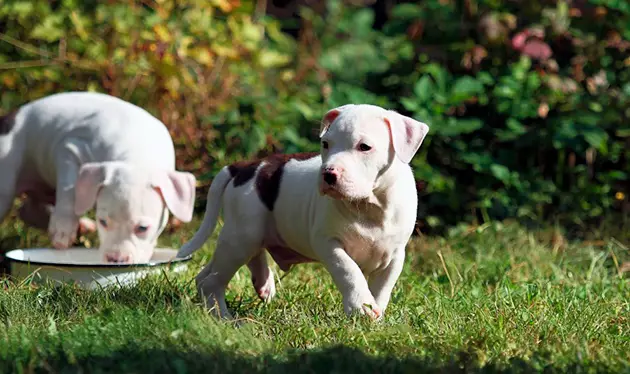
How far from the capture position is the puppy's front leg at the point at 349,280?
407 centimetres

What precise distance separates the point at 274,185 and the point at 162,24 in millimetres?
3326

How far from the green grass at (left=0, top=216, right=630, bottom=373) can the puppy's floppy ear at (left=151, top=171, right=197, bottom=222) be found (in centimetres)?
29

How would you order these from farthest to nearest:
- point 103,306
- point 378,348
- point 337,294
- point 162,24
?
point 162,24 < point 337,294 < point 103,306 < point 378,348

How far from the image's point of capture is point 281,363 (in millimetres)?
3449

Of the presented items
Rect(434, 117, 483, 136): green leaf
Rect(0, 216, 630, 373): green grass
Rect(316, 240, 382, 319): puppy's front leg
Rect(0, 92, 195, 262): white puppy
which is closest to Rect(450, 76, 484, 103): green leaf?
Rect(434, 117, 483, 136): green leaf

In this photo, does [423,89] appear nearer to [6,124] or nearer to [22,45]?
[6,124]

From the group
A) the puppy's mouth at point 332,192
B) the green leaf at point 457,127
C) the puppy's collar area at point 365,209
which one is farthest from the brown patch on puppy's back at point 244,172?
the green leaf at point 457,127

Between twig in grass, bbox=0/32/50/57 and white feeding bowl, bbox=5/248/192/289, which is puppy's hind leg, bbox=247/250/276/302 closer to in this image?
white feeding bowl, bbox=5/248/192/289

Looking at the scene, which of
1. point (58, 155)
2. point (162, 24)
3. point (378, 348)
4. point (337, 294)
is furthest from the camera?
point (162, 24)

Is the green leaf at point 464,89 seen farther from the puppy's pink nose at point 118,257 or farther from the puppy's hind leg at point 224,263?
the puppy's hind leg at point 224,263

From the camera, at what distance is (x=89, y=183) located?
217 inches

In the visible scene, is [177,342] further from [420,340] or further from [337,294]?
[337,294]

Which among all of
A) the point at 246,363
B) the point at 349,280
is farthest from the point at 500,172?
the point at 246,363

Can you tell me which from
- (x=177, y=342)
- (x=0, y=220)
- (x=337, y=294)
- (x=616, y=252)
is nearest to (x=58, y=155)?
(x=0, y=220)
